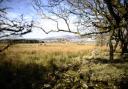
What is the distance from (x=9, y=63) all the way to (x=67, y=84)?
9.95 m

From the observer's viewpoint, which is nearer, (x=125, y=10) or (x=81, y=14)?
(x=125, y=10)

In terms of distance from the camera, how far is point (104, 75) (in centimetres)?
1505

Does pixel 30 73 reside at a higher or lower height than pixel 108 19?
lower

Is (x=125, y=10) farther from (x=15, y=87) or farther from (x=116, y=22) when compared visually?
(x=15, y=87)

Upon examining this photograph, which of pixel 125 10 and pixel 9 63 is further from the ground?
pixel 125 10

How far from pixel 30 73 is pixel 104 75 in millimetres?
5305

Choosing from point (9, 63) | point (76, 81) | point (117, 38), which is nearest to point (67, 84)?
point (76, 81)

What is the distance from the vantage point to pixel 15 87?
1533cm

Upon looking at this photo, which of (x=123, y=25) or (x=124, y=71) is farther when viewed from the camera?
(x=123, y=25)

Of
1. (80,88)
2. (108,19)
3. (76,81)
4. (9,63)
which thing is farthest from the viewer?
(9,63)

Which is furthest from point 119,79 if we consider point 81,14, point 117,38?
point 117,38

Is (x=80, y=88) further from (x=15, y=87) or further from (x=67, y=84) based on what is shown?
(x=15, y=87)

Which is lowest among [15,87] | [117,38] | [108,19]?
[15,87]

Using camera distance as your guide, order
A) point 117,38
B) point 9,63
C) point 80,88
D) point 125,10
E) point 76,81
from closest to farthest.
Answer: point 80,88, point 76,81, point 125,10, point 9,63, point 117,38
